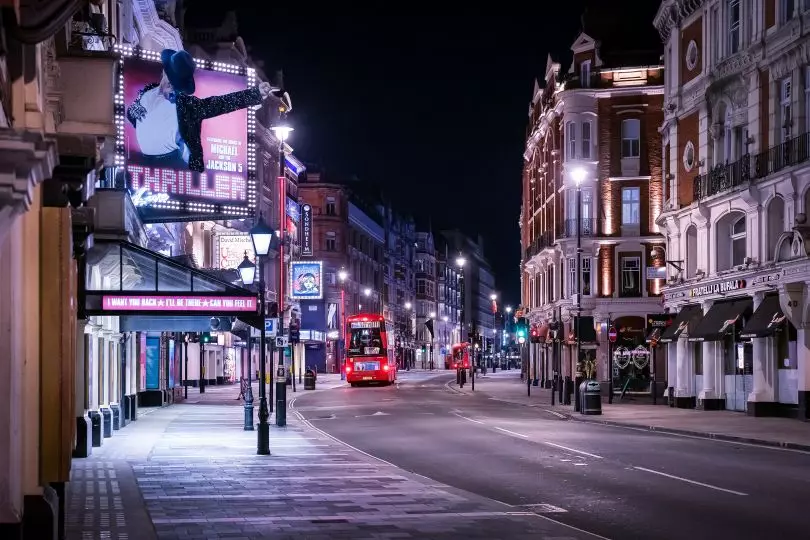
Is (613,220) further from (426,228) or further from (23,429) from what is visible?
(426,228)

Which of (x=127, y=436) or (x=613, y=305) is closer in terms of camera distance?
(x=127, y=436)

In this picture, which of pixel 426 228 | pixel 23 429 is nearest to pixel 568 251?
pixel 23 429

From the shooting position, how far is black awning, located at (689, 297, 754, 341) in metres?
39.0

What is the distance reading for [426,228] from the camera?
16950 centimetres

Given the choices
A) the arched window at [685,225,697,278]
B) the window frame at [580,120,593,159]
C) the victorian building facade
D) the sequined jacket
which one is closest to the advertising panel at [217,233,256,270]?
the window frame at [580,120,593,159]

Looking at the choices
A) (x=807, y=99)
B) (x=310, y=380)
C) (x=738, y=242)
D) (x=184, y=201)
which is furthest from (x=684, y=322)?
(x=310, y=380)

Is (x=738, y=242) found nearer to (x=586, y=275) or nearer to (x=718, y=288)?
(x=718, y=288)

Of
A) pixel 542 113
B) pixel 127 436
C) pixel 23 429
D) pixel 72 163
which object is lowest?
pixel 127 436

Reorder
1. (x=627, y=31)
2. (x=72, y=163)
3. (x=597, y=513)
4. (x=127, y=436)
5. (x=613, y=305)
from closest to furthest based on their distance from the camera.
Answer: (x=72, y=163) < (x=597, y=513) < (x=127, y=436) < (x=613, y=305) < (x=627, y=31)

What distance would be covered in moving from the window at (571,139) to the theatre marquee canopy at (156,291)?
38121 millimetres

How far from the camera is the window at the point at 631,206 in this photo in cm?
6028

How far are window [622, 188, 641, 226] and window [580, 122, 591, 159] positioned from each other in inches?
102

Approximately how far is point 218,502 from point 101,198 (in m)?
9.02

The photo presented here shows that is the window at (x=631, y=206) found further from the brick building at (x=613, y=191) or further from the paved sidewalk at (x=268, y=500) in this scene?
the paved sidewalk at (x=268, y=500)
